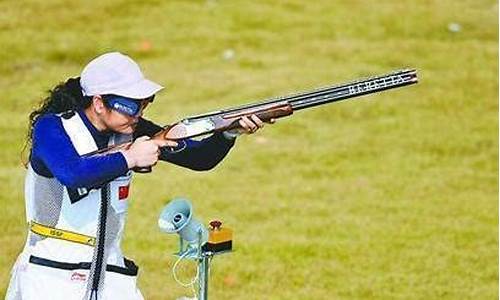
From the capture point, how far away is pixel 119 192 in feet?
17.5

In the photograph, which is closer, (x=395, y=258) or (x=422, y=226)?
(x=395, y=258)

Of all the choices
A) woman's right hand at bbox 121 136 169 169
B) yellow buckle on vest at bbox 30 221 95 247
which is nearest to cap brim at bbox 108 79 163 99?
woman's right hand at bbox 121 136 169 169

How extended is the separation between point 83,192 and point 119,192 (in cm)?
17

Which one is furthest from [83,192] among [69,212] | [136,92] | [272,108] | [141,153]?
[272,108]

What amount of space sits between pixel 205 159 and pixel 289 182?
5.08 meters

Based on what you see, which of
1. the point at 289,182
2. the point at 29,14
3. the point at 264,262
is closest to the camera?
the point at 264,262

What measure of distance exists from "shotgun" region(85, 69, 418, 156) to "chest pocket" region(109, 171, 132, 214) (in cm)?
21

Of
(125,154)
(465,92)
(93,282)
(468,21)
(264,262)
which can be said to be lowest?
(93,282)

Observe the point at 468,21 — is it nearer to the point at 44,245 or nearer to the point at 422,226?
the point at 422,226

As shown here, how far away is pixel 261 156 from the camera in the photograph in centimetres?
1148

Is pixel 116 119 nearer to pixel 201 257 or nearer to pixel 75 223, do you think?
pixel 75 223

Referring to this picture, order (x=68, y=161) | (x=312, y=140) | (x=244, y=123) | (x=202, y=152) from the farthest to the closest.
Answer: (x=312, y=140) < (x=202, y=152) < (x=244, y=123) < (x=68, y=161)

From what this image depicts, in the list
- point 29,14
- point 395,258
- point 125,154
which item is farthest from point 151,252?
point 29,14

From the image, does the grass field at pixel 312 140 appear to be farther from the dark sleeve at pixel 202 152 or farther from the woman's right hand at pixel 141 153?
the woman's right hand at pixel 141 153
